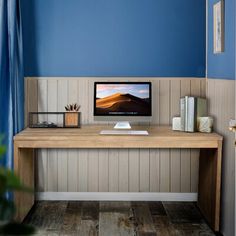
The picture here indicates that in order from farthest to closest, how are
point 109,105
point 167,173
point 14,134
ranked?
point 167,173 < point 109,105 < point 14,134

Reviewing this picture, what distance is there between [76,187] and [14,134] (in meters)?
0.75

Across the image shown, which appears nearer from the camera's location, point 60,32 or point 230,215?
point 230,215

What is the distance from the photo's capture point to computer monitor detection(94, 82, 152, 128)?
3477mm

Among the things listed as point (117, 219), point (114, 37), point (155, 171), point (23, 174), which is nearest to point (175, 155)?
point (155, 171)

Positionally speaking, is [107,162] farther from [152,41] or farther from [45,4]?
[45,4]

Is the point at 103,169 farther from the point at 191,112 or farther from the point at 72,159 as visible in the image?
the point at 191,112

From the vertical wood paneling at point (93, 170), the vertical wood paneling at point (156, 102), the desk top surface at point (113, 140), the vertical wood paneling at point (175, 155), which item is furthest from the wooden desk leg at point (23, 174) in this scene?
the vertical wood paneling at point (175, 155)

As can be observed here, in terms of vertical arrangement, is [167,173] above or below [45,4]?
below

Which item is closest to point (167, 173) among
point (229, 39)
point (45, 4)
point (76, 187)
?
point (76, 187)

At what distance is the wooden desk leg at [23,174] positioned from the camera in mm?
3025

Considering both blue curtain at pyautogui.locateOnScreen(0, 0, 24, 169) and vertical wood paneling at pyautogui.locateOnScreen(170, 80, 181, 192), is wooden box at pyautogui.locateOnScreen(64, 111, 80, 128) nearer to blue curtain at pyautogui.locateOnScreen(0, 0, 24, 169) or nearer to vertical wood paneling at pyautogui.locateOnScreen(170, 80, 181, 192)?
blue curtain at pyautogui.locateOnScreen(0, 0, 24, 169)

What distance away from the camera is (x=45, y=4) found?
3578 mm

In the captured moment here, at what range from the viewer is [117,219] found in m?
3.23

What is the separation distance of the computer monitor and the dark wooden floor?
2.23ft
